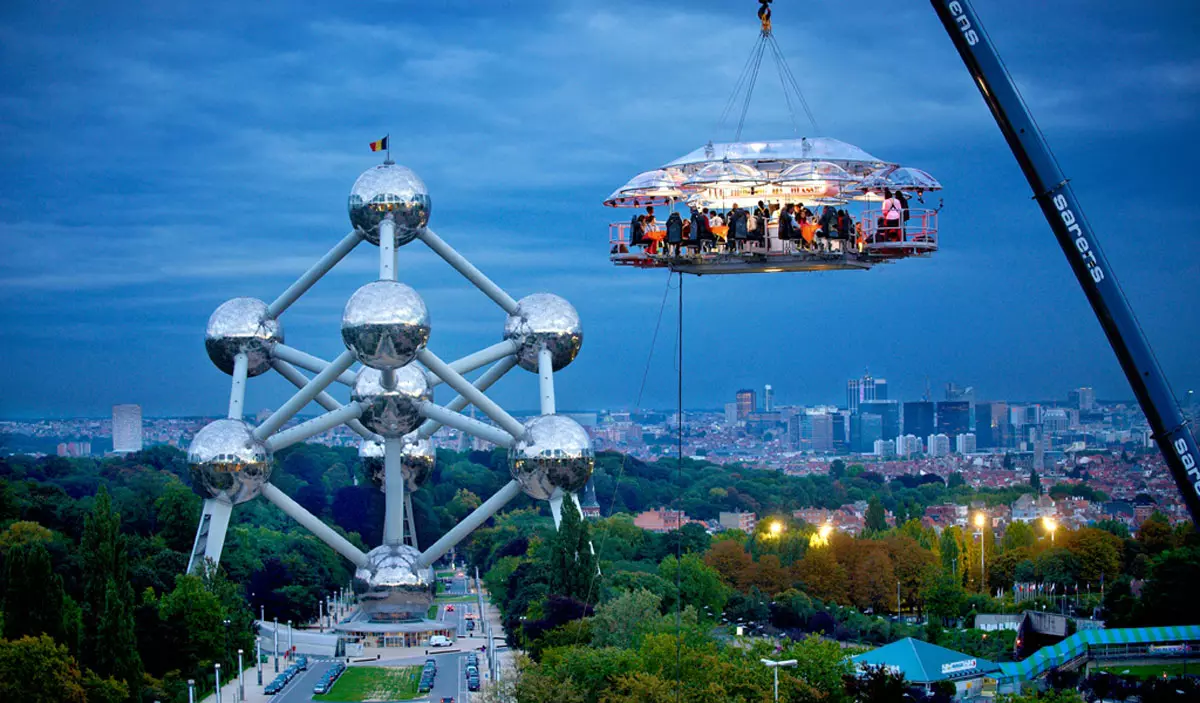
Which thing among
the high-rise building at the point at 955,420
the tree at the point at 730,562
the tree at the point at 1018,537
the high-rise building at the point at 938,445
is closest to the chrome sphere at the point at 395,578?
the tree at the point at 730,562

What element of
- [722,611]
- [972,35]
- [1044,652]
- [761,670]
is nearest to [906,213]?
[972,35]

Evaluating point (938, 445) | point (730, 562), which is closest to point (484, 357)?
point (730, 562)

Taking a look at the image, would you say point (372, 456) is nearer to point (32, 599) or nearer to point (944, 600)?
point (32, 599)

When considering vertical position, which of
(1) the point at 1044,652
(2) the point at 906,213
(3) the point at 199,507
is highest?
(2) the point at 906,213

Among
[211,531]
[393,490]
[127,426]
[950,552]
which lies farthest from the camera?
[127,426]

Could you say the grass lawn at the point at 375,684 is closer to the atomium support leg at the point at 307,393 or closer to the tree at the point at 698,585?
the atomium support leg at the point at 307,393

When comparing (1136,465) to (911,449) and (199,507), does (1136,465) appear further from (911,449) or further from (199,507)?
(199,507)
